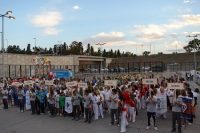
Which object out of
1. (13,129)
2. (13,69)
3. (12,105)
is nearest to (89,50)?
(13,69)

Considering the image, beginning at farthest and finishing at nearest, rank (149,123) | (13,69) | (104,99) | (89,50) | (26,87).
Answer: (89,50), (13,69), (26,87), (104,99), (149,123)

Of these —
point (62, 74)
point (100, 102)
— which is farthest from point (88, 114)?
point (62, 74)

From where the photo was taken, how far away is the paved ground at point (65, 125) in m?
16.7

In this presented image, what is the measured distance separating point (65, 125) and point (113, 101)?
117 inches

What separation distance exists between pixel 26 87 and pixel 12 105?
376 cm

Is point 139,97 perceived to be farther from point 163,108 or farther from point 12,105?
point 12,105

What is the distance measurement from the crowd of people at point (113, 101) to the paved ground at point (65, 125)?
39 centimetres

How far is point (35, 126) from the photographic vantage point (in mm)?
18578

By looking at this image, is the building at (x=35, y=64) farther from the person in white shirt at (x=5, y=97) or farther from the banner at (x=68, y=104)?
the banner at (x=68, y=104)

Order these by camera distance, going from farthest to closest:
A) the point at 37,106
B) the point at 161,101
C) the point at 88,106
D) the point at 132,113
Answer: the point at 37,106 < the point at 88,106 < the point at 161,101 < the point at 132,113

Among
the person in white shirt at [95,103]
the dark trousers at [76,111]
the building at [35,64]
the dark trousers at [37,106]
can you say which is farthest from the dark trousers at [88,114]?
the building at [35,64]

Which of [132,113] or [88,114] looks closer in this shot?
[132,113]

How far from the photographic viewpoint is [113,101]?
17.6 meters

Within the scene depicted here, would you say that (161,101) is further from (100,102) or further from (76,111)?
(76,111)
